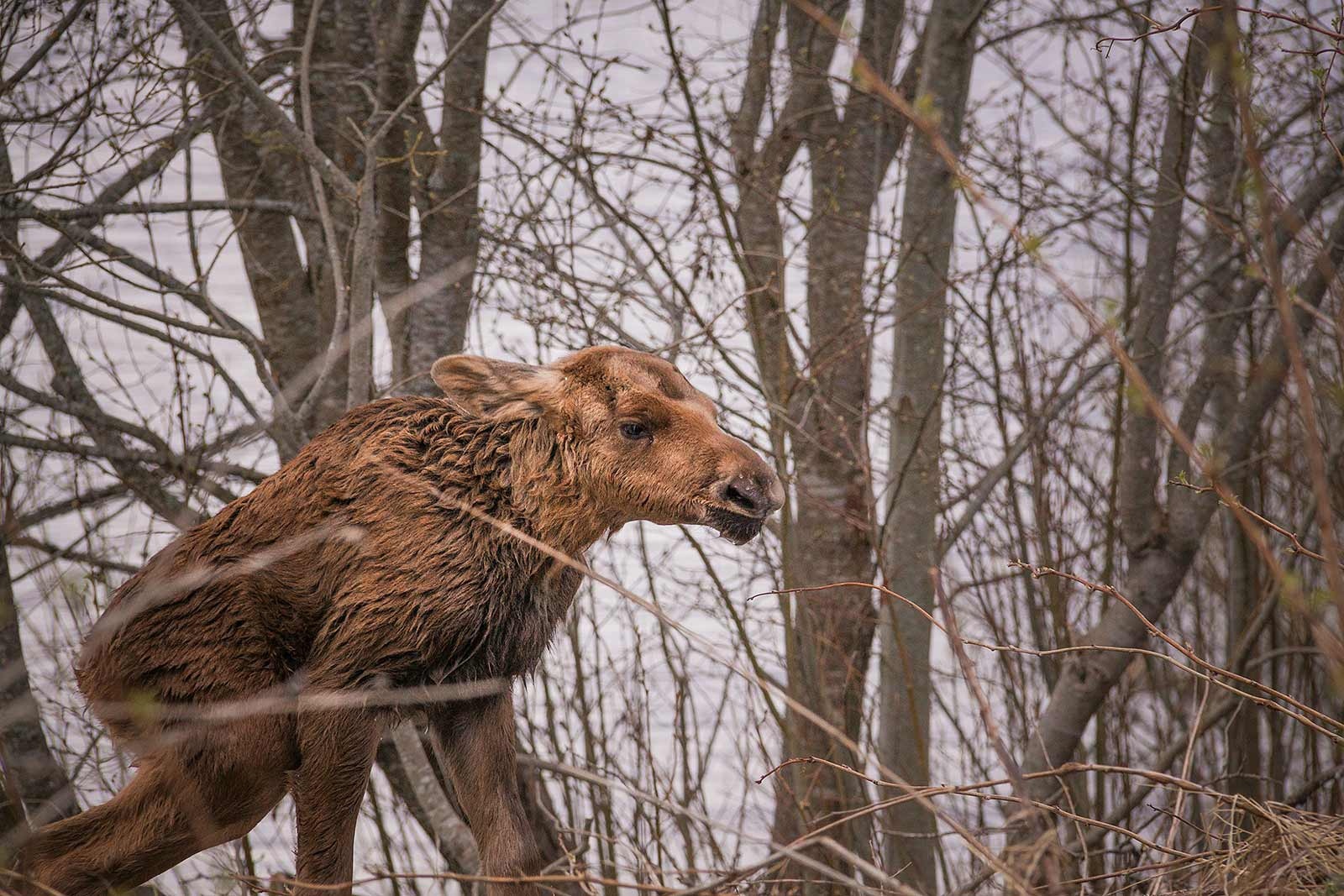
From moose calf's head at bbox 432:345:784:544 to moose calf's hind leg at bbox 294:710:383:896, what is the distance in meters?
0.79

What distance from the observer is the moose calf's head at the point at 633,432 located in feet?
9.25

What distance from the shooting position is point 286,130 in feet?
12.2

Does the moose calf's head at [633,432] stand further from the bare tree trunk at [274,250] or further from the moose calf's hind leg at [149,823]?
the bare tree trunk at [274,250]

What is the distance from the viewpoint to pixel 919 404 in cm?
591

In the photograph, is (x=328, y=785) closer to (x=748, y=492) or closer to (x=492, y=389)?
(x=492, y=389)

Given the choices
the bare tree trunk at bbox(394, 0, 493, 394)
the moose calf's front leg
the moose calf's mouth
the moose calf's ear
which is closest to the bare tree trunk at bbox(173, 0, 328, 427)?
the bare tree trunk at bbox(394, 0, 493, 394)

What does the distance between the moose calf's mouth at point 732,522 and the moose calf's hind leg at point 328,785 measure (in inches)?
36.7

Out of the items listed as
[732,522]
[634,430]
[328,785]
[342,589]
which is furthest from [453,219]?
[328,785]

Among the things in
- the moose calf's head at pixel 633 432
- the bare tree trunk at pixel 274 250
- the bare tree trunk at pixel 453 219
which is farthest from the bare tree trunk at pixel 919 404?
the bare tree trunk at pixel 274 250

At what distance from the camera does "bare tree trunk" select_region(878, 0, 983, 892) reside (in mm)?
5645

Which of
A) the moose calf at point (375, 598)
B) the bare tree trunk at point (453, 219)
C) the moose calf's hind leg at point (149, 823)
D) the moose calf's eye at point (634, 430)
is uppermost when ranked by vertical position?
the bare tree trunk at point (453, 219)

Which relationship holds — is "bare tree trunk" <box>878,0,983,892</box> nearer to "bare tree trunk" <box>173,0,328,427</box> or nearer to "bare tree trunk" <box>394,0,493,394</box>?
"bare tree trunk" <box>394,0,493,394</box>

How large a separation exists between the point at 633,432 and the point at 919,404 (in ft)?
10.8

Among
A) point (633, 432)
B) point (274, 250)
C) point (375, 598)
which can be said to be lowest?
point (375, 598)
